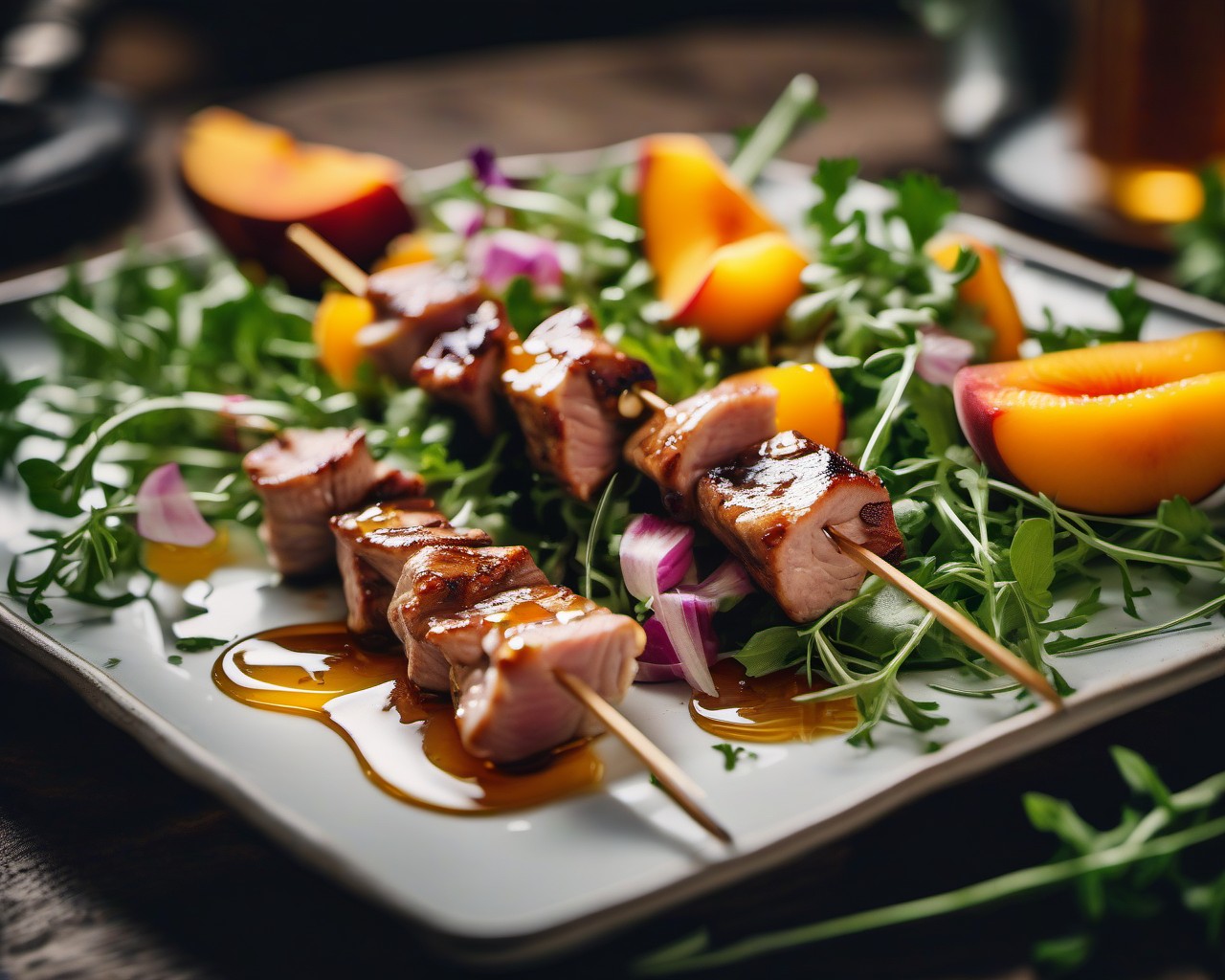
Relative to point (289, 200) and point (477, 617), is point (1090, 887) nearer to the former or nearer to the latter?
point (477, 617)

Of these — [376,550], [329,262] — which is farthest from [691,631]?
[329,262]

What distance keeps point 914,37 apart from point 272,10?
3.68 meters

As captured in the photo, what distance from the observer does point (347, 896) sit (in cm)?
169

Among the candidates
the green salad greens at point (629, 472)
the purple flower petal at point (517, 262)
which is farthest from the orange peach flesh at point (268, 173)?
the purple flower petal at point (517, 262)

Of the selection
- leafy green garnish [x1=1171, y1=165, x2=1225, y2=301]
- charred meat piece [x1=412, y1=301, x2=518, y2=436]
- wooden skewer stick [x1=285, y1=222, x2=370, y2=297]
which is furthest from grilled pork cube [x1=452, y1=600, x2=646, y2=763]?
leafy green garnish [x1=1171, y1=165, x2=1225, y2=301]

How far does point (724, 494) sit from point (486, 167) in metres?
1.77

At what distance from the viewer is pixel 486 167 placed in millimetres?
3447

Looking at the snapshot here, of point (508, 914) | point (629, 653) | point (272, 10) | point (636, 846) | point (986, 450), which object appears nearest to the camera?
point (508, 914)

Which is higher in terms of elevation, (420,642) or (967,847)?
(420,642)

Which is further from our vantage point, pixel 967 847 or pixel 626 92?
pixel 626 92

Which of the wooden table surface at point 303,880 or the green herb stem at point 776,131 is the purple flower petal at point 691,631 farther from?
the green herb stem at point 776,131

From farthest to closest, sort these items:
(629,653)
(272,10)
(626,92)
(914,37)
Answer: (272,10) → (914,37) → (626,92) → (629,653)

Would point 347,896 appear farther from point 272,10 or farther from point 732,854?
point 272,10

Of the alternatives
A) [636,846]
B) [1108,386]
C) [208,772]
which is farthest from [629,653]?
[1108,386]
